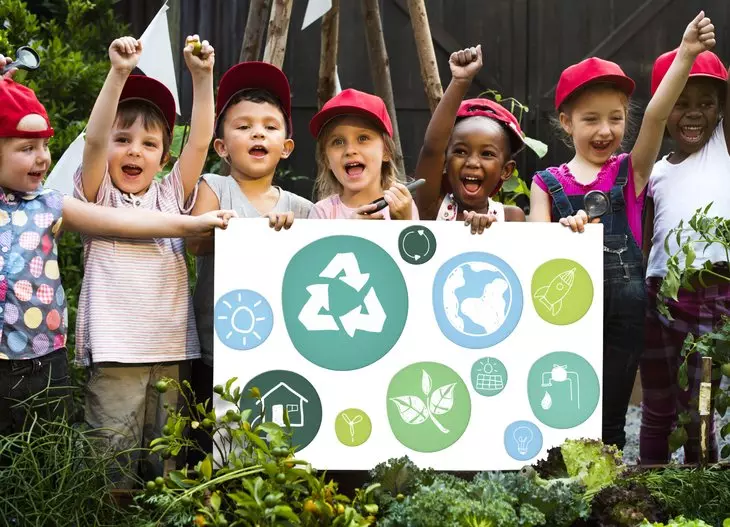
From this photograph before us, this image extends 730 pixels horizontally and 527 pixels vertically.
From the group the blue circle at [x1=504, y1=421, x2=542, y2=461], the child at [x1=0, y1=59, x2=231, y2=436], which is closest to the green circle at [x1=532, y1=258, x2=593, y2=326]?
the blue circle at [x1=504, y1=421, x2=542, y2=461]

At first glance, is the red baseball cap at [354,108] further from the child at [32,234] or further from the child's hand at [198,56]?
the child at [32,234]

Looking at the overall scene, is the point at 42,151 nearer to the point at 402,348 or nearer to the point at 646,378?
the point at 402,348

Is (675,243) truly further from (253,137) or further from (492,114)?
(253,137)

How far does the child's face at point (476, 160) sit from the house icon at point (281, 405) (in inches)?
38.9

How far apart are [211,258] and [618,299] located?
1418 mm

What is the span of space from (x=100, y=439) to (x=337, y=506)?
71 cm

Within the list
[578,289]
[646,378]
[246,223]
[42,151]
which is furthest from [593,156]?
[42,151]

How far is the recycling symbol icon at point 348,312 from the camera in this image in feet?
9.49

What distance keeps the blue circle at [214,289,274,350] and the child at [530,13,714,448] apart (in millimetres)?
1137

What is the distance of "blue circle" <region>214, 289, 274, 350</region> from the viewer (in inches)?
112

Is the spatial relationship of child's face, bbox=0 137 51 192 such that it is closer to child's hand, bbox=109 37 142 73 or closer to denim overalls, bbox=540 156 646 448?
child's hand, bbox=109 37 142 73

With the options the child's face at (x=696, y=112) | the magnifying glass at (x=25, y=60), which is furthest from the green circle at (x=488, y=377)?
the magnifying glass at (x=25, y=60)

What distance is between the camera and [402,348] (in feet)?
9.55

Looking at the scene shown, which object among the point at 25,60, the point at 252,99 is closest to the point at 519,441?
the point at 252,99
